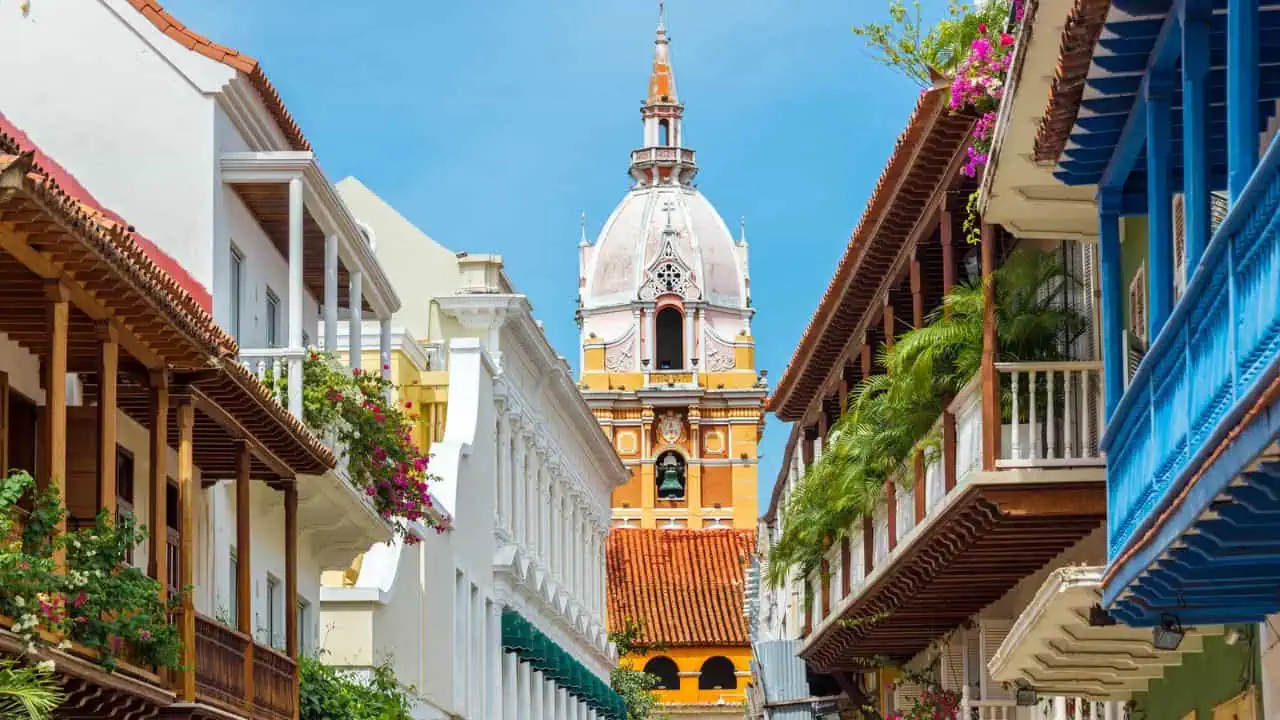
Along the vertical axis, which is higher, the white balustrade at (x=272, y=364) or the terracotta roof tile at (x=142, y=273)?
the white balustrade at (x=272, y=364)

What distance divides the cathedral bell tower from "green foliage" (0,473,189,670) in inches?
2898

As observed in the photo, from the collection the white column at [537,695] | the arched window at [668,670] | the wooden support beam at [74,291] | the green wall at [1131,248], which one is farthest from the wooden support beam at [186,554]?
the arched window at [668,670]

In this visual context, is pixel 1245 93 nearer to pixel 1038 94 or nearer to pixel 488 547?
pixel 1038 94

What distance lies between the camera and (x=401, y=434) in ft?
90.5

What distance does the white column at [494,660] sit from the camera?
140 feet

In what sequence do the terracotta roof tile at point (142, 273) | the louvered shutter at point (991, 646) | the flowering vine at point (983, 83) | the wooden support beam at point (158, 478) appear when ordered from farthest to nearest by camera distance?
the louvered shutter at point (991, 646) → the flowering vine at point (983, 83) → the wooden support beam at point (158, 478) → the terracotta roof tile at point (142, 273)

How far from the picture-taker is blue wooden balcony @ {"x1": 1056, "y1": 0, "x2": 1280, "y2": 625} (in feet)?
36.2

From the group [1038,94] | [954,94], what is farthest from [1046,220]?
[1038,94]

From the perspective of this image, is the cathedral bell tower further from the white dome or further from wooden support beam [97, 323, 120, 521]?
wooden support beam [97, 323, 120, 521]

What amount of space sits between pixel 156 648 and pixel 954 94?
6.71 m

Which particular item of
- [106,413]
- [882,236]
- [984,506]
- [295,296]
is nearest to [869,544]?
[882,236]

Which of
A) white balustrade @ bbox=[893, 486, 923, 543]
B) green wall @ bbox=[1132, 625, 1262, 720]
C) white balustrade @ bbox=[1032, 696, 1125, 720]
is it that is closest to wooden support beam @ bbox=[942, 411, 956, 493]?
white balustrade @ bbox=[893, 486, 923, 543]

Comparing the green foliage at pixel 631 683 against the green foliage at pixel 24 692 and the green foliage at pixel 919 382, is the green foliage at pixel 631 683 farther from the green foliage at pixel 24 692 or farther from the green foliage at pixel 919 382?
the green foliage at pixel 24 692

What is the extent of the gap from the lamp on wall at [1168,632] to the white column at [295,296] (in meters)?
10.8
